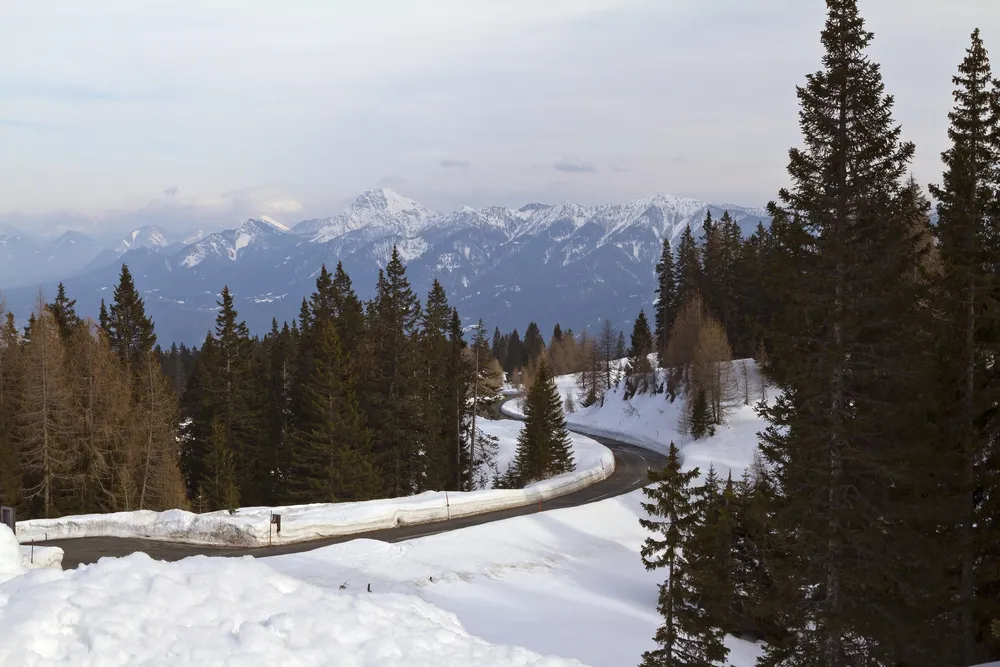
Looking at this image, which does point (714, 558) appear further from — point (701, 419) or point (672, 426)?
point (672, 426)

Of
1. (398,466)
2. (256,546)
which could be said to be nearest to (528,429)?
(398,466)

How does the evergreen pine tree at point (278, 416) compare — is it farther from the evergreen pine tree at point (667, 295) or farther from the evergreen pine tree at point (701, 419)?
the evergreen pine tree at point (667, 295)

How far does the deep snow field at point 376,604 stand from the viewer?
25.3ft

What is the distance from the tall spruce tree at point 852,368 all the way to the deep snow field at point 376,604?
21.7 feet

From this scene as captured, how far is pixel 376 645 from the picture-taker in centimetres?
870

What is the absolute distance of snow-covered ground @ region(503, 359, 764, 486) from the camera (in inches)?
2334

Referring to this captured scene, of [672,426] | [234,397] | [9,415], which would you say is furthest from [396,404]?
[672,426]

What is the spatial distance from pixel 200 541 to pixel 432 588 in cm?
928

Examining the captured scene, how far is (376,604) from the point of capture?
10.0 m

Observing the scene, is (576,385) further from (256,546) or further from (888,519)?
(888,519)

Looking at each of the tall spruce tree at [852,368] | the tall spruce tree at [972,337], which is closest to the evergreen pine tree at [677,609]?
the tall spruce tree at [852,368]

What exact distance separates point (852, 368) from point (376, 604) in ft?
34.1

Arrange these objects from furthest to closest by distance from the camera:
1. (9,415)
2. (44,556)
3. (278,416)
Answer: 1. (278,416)
2. (9,415)
3. (44,556)

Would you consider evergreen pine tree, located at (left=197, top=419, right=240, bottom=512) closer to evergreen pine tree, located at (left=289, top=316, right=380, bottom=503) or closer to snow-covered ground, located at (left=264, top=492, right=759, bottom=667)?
evergreen pine tree, located at (left=289, top=316, right=380, bottom=503)
